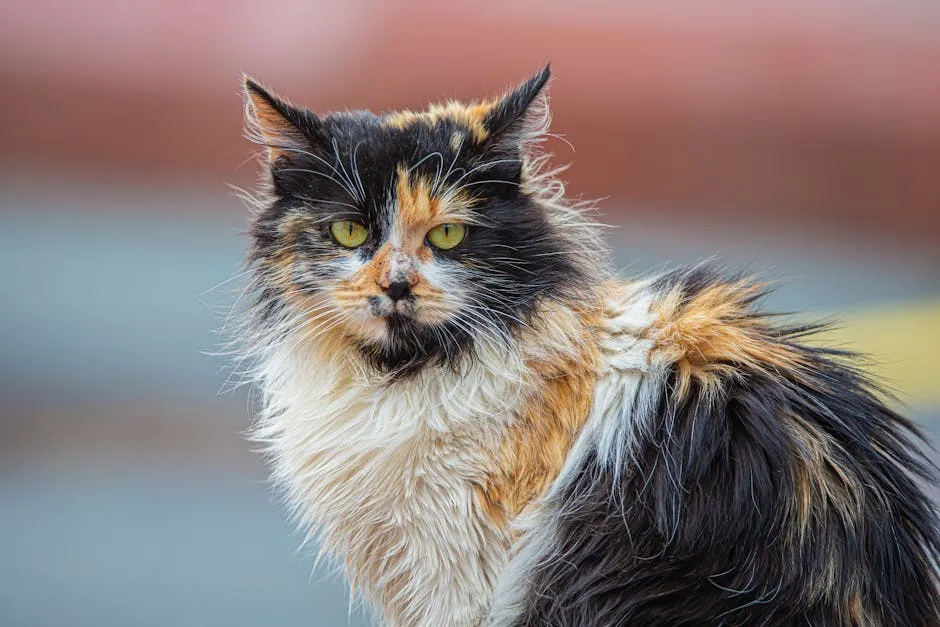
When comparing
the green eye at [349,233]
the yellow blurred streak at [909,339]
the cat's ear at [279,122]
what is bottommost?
the yellow blurred streak at [909,339]

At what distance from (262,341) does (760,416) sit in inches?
30.5

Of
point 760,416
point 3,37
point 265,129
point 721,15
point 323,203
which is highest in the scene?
point 721,15

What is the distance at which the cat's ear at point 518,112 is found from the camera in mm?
1240

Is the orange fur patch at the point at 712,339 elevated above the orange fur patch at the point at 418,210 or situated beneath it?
situated beneath

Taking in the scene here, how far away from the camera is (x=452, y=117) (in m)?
1.30

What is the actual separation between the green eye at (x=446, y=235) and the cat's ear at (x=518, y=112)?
0.15 metres

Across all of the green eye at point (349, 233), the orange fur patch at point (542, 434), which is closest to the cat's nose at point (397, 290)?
the green eye at point (349, 233)

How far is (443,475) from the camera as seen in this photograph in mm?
1174

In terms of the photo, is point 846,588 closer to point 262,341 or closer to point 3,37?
point 262,341

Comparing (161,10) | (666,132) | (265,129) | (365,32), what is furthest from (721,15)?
(265,129)

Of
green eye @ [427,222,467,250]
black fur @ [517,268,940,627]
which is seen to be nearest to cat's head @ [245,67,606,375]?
green eye @ [427,222,467,250]

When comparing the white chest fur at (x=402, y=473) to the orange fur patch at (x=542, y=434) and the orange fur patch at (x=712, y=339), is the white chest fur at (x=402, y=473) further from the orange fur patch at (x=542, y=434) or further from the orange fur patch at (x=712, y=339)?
the orange fur patch at (x=712, y=339)

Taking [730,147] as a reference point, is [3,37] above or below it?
above

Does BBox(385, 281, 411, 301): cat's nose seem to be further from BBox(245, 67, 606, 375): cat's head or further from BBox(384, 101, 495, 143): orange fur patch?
BBox(384, 101, 495, 143): orange fur patch
